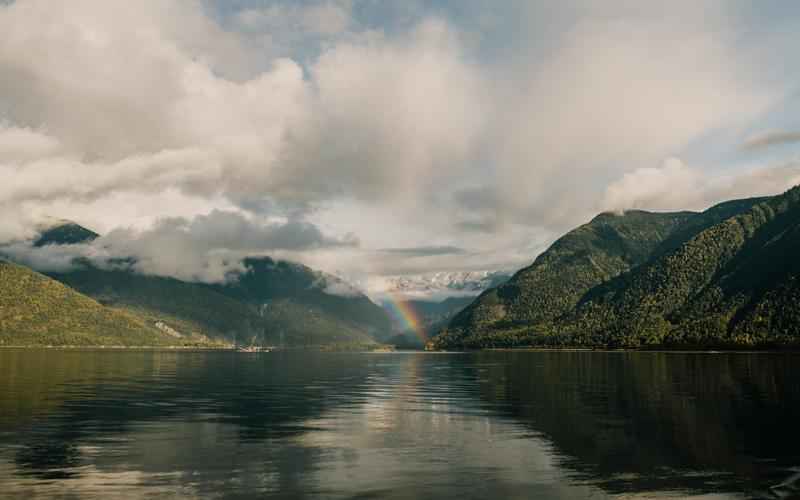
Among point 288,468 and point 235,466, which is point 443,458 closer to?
Answer: point 288,468

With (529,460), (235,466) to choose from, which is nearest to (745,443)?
(529,460)

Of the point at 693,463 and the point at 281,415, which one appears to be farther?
the point at 281,415

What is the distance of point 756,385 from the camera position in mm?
122500

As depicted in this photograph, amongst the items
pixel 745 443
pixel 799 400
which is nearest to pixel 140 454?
pixel 745 443

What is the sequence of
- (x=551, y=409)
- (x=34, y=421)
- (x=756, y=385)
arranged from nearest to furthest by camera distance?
1. (x=34, y=421)
2. (x=551, y=409)
3. (x=756, y=385)

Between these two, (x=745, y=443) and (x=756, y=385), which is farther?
(x=756, y=385)

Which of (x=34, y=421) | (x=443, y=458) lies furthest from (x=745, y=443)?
(x=34, y=421)

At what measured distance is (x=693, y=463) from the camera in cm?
4922

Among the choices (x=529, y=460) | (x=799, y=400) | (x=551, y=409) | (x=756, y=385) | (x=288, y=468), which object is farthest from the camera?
(x=756, y=385)

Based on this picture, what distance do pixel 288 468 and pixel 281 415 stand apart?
33181mm

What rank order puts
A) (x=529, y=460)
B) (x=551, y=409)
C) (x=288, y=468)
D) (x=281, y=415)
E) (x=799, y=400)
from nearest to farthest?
(x=288, y=468), (x=529, y=460), (x=281, y=415), (x=551, y=409), (x=799, y=400)

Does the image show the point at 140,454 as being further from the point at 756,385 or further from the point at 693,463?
the point at 756,385

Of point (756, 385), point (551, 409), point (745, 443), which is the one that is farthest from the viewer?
point (756, 385)

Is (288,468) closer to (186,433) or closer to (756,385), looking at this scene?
(186,433)
